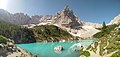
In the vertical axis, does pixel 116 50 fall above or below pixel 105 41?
below

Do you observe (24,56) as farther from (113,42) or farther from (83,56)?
(113,42)

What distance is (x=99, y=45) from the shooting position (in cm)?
3775

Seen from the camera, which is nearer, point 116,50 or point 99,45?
point 116,50

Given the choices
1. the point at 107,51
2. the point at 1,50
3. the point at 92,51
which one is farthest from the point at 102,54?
the point at 1,50

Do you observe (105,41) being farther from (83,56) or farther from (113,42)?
(83,56)

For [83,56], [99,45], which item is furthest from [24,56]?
[99,45]

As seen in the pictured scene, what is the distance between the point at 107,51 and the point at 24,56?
53.8 feet

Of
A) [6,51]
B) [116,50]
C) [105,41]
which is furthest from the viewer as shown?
[105,41]

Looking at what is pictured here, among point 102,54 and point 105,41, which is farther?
point 105,41

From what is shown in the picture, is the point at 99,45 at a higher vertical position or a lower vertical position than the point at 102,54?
higher

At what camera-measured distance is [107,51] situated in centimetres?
3325

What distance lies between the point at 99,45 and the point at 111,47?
4150 millimetres

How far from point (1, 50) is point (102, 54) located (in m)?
18.1

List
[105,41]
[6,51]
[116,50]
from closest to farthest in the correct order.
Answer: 1. [116,50]
2. [6,51]
3. [105,41]
